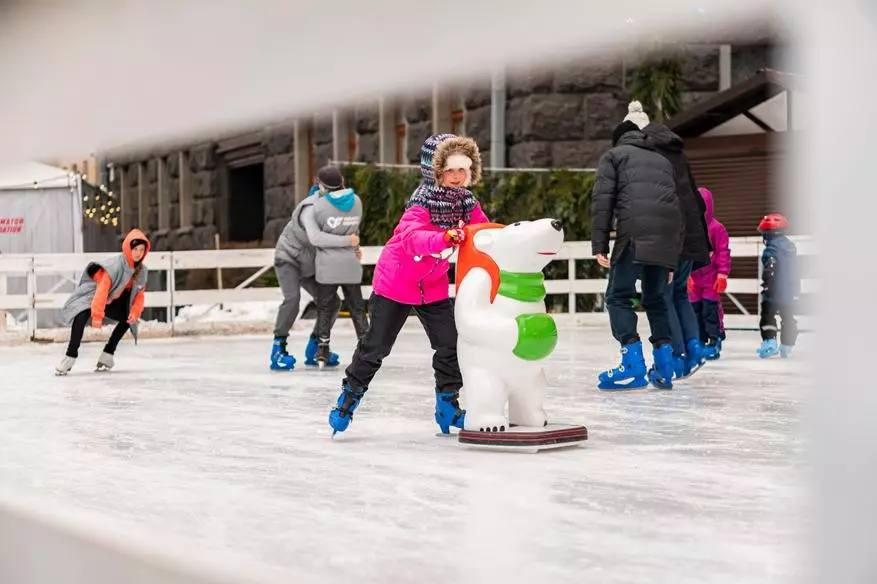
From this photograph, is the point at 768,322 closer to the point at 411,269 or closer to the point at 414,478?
the point at 411,269

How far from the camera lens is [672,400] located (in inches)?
241

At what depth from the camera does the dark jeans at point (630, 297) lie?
6516 millimetres

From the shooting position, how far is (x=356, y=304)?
8.30 m

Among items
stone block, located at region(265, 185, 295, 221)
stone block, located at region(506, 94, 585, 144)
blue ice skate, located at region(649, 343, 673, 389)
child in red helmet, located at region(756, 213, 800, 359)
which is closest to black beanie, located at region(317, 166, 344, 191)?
blue ice skate, located at region(649, 343, 673, 389)

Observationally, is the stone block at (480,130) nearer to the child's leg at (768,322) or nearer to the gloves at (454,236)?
the child's leg at (768,322)

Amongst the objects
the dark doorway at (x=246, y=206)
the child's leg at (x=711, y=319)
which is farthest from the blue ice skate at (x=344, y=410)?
the dark doorway at (x=246, y=206)

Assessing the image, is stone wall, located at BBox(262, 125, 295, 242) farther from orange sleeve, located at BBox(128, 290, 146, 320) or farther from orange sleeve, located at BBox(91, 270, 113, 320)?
orange sleeve, located at BBox(91, 270, 113, 320)

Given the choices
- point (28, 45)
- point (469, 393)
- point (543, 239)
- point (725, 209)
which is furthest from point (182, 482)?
point (725, 209)

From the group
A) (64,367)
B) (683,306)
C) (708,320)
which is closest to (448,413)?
(683,306)

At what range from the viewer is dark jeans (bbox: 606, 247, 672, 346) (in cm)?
652

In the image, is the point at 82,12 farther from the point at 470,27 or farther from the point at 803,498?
the point at 803,498

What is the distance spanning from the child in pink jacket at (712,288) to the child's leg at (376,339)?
4.50 metres

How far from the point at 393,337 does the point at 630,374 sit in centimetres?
220

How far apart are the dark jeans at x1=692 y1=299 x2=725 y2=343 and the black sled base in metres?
4.55
